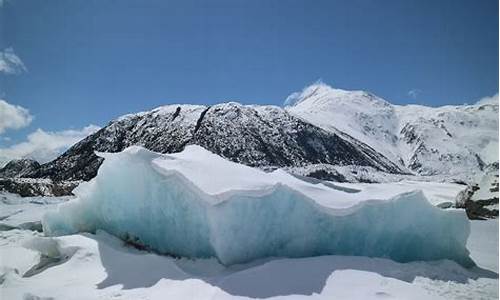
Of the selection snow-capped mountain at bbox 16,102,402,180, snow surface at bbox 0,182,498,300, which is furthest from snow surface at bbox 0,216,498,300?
snow-capped mountain at bbox 16,102,402,180

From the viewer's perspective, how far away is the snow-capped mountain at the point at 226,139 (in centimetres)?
12606

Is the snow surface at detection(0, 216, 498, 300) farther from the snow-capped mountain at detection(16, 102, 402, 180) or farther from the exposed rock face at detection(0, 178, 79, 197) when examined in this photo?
the snow-capped mountain at detection(16, 102, 402, 180)

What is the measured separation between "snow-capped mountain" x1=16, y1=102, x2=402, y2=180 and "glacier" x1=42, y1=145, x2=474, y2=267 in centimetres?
10959

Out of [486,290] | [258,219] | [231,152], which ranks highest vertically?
[231,152]

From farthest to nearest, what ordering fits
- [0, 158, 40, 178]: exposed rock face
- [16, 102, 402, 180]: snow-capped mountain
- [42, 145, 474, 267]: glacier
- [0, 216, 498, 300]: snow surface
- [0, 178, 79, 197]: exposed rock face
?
[0, 158, 40, 178]: exposed rock face
[16, 102, 402, 180]: snow-capped mountain
[0, 178, 79, 197]: exposed rock face
[42, 145, 474, 267]: glacier
[0, 216, 498, 300]: snow surface

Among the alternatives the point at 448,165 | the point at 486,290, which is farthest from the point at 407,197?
the point at 448,165

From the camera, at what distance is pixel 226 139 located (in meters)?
132

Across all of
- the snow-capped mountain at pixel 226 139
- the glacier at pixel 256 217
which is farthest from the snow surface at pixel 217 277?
the snow-capped mountain at pixel 226 139

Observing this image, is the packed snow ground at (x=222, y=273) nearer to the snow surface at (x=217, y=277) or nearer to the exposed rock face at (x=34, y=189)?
the snow surface at (x=217, y=277)

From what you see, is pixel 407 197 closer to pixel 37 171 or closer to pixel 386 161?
pixel 37 171

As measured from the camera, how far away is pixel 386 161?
166 m

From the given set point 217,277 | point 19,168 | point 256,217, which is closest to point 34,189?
point 256,217

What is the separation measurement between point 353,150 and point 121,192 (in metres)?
149

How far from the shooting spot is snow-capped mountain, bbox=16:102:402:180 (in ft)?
414
